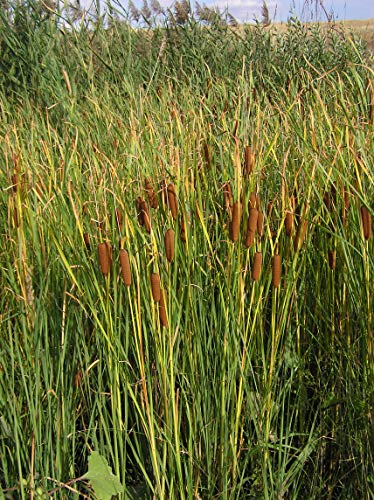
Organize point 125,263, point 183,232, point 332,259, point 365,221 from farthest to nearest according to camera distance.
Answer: point 332,259
point 183,232
point 365,221
point 125,263

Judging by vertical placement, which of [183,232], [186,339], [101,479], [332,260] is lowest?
[101,479]

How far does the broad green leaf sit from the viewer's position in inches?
49.8

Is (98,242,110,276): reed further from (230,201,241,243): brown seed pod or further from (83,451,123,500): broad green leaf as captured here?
(83,451,123,500): broad green leaf

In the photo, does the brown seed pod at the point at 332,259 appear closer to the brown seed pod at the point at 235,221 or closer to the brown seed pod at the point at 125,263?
the brown seed pod at the point at 235,221

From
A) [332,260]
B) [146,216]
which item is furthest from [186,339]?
[332,260]

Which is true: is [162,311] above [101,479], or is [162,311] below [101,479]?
above

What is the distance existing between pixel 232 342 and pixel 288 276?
0.19 metres

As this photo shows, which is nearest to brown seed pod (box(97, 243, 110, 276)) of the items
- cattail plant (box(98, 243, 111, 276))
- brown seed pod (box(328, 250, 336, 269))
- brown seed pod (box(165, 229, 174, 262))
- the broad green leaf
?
cattail plant (box(98, 243, 111, 276))

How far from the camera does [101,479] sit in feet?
4.19

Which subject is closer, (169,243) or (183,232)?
(169,243)

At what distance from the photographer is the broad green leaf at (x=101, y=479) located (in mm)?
1265

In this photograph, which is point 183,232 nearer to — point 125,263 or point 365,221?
point 125,263

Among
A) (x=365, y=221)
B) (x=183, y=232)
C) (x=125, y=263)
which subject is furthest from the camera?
(x=183, y=232)

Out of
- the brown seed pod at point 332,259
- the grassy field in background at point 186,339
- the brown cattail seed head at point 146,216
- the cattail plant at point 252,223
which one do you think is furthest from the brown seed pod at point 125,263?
the brown seed pod at point 332,259
